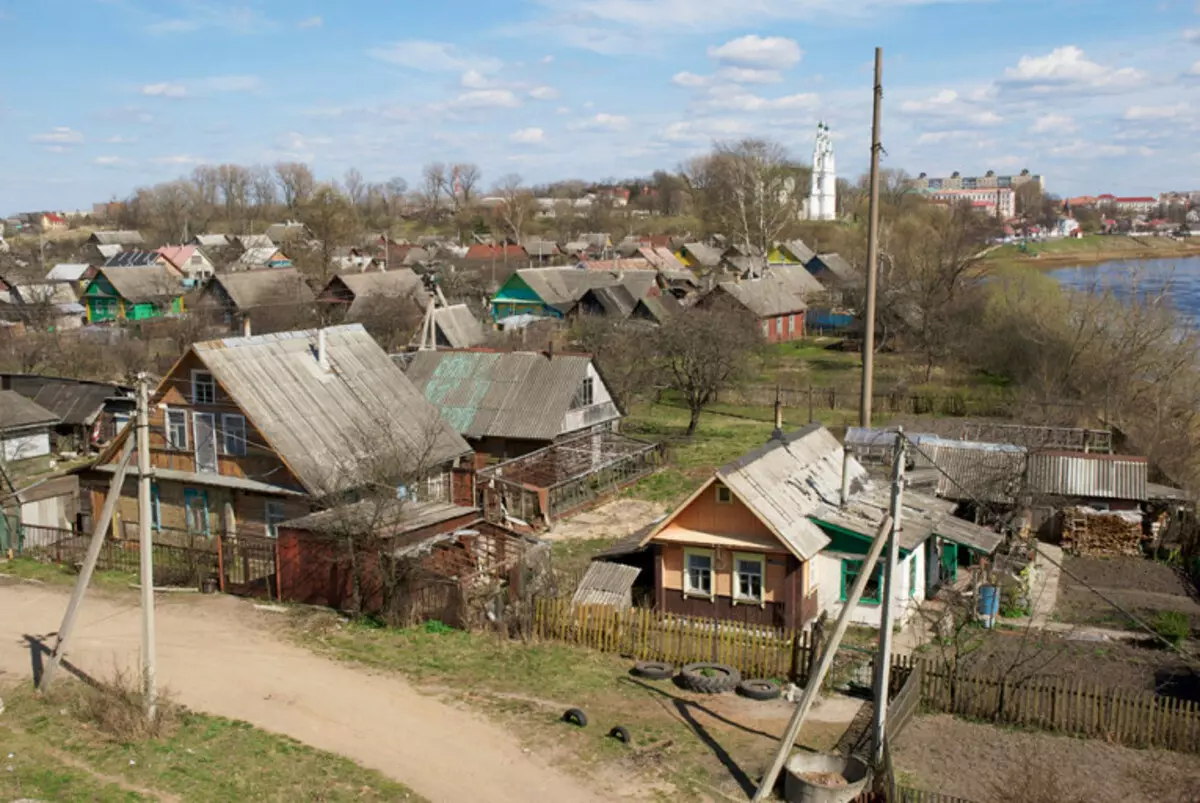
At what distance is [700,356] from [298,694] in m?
24.7

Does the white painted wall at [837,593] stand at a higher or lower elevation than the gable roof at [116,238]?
lower

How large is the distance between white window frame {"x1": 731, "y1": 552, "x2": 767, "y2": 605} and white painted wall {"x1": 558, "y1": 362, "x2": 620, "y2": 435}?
1213 cm

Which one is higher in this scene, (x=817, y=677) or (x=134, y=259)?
(x=134, y=259)

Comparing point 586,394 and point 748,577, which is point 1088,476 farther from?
point 586,394

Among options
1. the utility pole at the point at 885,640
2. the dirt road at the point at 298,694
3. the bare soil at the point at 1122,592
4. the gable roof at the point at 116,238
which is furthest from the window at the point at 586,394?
the gable roof at the point at 116,238

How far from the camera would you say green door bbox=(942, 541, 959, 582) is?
23.2 meters

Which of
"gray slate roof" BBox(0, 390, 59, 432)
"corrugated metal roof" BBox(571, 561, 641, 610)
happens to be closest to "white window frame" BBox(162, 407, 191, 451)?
"corrugated metal roof" BBox(571, 561, 641, 610)

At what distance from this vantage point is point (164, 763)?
12.9 metres

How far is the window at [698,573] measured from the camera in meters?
20.0

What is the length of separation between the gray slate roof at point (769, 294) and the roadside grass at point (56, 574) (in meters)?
39.8

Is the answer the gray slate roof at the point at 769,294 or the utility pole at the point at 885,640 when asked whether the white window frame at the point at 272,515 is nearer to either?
the utility pole at the point at 885,640

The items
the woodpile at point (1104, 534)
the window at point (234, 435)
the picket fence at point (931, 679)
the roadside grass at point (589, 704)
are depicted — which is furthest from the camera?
the woodpile at point (1104, 534)

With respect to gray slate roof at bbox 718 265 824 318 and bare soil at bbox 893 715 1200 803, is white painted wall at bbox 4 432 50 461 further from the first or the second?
gray slate roof at bbox 718 265 824 318

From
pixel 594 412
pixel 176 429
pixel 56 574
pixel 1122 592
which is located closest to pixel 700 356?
pixel 594 412
